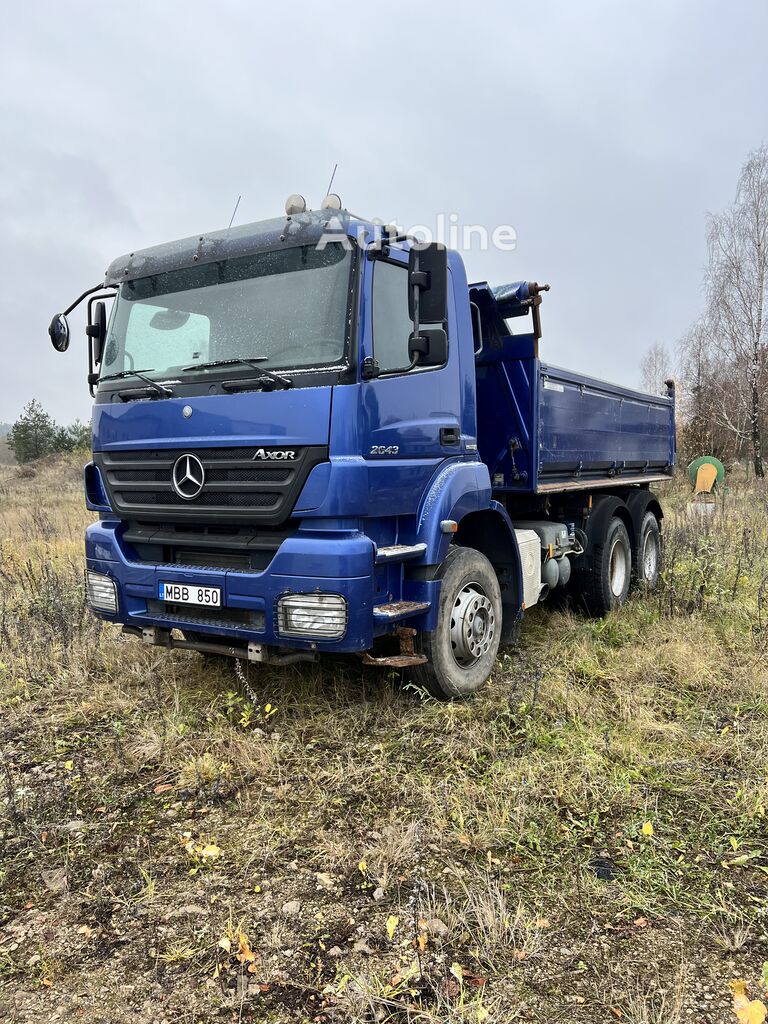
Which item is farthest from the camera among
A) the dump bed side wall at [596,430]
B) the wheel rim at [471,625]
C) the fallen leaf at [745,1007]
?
the dump bed side wall at [596,430]

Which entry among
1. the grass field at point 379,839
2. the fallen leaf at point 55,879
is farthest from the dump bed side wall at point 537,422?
the fallen leaf at point 55,879

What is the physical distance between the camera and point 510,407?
5094 mm

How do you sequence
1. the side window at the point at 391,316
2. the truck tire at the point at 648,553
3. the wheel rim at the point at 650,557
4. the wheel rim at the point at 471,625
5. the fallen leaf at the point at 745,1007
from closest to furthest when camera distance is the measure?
the fallen leaf at the point at 745,1007 < the side window at the point at 391,316 < the wheel rim at the point at 471,625 < the truck tire at the point at 648,553 < the wheel rim at the point at 650,557

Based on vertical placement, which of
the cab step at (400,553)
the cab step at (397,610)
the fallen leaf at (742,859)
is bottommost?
the fallen leaf at (742,859)

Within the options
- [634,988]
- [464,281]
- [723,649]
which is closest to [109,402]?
[464,281]

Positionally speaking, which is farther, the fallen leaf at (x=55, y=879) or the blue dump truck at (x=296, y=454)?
the blue dump truck at (x=296, y=454)

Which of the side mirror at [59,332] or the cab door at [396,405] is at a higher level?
the side mirror at [59,332]

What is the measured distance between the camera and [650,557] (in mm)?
7715

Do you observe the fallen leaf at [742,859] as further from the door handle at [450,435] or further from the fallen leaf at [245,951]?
the door handle at [450,435]

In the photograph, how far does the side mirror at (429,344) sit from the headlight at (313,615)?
1.31m

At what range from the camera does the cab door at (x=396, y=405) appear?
3.47 metres

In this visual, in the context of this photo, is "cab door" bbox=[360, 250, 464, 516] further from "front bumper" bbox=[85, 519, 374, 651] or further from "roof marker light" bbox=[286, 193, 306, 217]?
"roof marker light" bbox=[286, 193, 306, 217]

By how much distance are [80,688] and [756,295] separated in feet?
83.0

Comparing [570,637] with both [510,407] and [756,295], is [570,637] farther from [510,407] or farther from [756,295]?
[756,295]
